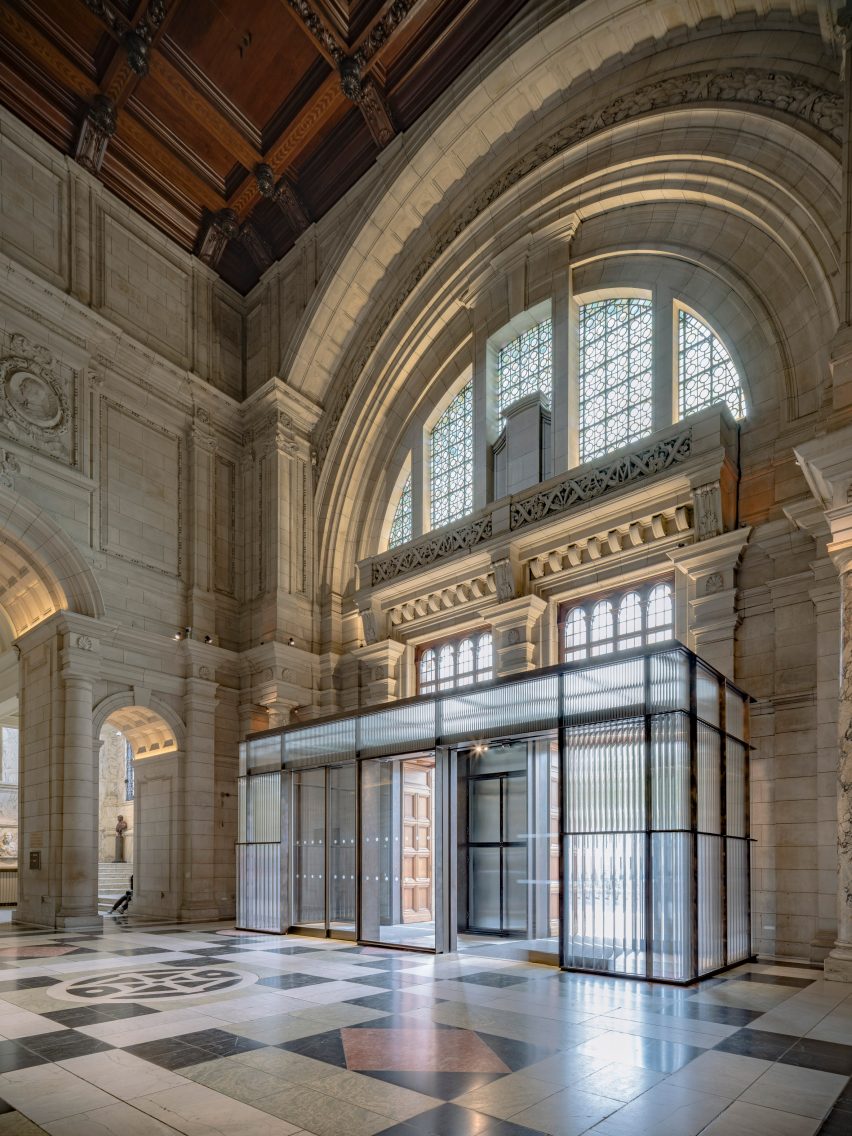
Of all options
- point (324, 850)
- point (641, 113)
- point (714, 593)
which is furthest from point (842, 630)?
point (641, 113)

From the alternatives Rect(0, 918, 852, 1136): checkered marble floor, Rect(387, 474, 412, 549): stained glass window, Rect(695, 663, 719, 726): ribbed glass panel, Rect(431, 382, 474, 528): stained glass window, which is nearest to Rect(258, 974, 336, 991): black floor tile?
Rect(0, 918, 852, 1136): checkered marble floor

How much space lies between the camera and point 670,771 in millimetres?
10125

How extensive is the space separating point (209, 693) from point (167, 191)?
1256 cm

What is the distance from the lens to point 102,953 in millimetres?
12547

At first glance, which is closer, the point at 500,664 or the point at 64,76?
the point at 500,664

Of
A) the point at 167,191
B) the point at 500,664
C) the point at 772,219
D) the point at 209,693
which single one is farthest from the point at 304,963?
the point at 167,191

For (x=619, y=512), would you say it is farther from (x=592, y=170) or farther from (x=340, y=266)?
(x=340, y=266)

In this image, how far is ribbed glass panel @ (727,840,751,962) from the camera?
11.2m

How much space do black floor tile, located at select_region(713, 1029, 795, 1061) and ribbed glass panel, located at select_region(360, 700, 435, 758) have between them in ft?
21.2

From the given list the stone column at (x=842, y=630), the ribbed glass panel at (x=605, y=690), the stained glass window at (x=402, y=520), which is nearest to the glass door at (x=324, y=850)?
the ribbed glass panel at (x=605, y=690)

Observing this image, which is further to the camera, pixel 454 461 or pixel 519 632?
pixel 454 461

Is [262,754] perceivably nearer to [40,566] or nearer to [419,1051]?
[40,566]

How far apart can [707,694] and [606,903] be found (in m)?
2.98

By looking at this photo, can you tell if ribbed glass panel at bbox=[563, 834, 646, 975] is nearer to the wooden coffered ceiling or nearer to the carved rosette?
the carved rosette
